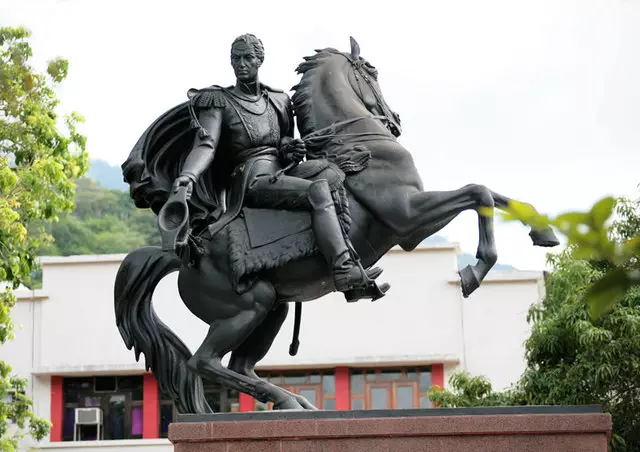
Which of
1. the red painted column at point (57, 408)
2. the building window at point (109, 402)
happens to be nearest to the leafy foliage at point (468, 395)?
the building window at point (109, 402)

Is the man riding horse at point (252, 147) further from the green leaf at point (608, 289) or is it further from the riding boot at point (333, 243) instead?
the green leaf at point (608, 289)

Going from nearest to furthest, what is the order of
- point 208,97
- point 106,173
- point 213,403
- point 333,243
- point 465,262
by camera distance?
point 333,243
point 208,97
point 213,403
point 465,262
point 106,173

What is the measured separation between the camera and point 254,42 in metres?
7.25

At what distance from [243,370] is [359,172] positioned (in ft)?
4.45

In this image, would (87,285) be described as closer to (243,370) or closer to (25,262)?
(25,262)

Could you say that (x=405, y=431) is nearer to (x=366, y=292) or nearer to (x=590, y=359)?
(x=366, y=292)

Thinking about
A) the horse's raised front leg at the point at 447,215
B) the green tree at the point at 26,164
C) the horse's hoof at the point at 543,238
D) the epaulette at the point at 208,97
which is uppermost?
the green tree at the point at 26,164

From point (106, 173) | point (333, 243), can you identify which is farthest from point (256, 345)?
point (106, 173)

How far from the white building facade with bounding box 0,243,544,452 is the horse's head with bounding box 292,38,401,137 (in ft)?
71.6

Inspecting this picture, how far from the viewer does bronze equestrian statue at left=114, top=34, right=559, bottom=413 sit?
22.1 feet

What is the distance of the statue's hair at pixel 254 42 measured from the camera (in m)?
7.21

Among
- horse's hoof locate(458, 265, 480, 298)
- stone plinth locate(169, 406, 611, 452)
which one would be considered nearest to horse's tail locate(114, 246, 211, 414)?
stone plinth locate(169, 406, 611, 452)

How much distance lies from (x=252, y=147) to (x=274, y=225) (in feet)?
1.81

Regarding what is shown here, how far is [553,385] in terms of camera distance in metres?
16.1
